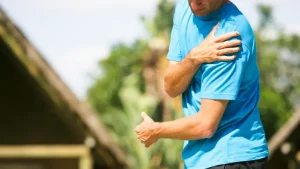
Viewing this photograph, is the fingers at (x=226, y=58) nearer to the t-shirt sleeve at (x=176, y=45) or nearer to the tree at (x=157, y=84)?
the t-shirt sleeve at (x=176, y=45)

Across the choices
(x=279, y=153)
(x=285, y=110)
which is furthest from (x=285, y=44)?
(x=279, y=153)

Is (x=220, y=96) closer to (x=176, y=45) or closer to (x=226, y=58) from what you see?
(x=226, y=58)

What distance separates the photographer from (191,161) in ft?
12.5

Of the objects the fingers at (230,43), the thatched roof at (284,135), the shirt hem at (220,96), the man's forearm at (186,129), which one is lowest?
the man's forearm at (186,129)

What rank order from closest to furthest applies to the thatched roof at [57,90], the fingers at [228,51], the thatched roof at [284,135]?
the fingers at [228,51], the thatched roof at [57,90], the thatched roof at [284,135]

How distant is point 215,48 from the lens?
3.68 metres

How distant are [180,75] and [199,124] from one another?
9.5 inches

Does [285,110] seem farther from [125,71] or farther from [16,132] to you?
[16,132]

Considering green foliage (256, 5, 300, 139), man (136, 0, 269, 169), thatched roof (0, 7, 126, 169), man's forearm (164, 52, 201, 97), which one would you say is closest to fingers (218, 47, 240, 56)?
man (136, 0, 269, 169)

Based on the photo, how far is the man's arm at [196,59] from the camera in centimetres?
367

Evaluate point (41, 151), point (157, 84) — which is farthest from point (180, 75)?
point (157, 84)

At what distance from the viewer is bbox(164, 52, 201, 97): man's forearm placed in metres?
3.76

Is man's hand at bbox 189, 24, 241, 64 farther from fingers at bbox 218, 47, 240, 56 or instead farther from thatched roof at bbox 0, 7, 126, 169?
thatched roof at bbox 0, 7, 126, 169

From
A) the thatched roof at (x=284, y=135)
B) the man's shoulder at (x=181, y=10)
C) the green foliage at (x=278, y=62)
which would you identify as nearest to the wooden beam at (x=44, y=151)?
the thatched roof at (x=284, y=135)
